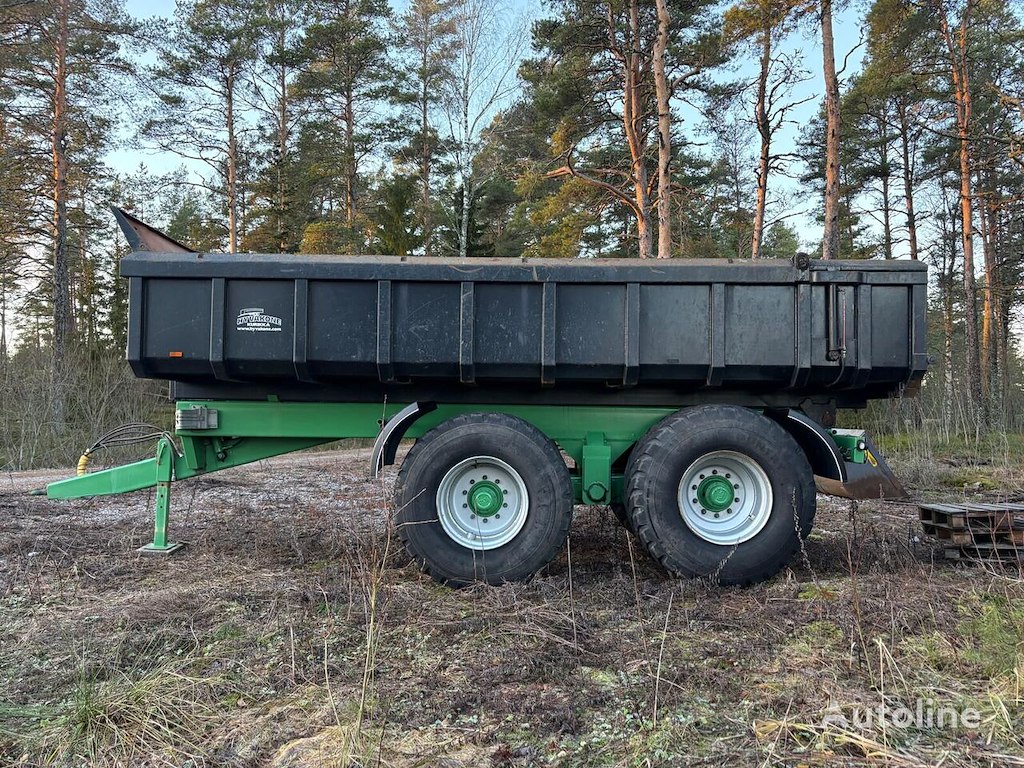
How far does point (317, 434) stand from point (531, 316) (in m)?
1.70

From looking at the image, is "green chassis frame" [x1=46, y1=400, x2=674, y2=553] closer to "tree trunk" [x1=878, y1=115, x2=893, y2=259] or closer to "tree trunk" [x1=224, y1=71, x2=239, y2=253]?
"tree trunk" [x1=224, y1=71, x2=239, y2=253]

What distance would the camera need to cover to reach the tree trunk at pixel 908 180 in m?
19.1

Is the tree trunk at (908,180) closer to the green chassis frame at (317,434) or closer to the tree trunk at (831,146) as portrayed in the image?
the tree trunk at (831,146)

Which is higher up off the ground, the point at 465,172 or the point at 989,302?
the point at 465,172

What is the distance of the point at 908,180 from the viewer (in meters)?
21.6

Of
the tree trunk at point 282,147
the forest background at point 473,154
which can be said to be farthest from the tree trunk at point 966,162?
the tree trunk at point 282,147

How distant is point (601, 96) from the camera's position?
1468cm

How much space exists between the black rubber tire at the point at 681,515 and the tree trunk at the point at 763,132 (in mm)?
11694

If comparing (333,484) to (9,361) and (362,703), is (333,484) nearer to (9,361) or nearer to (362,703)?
(362,703)

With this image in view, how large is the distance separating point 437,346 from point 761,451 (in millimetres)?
2106

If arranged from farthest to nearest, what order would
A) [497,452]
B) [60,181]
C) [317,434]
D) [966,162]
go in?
[60,181] → [966,162] → [317,434] → [497,452]

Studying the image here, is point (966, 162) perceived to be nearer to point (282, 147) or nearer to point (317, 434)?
point (317, 434)

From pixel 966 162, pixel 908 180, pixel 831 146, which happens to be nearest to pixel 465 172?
pixel 831 146

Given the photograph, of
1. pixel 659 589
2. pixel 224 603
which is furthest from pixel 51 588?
pixel 659 589
